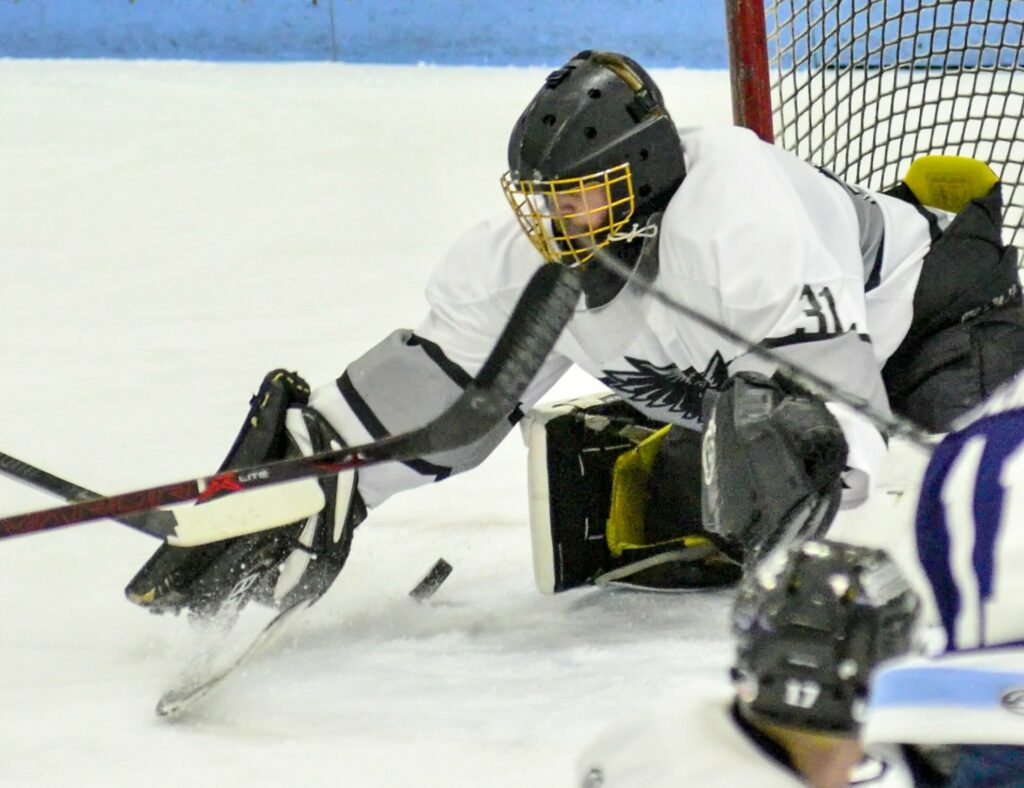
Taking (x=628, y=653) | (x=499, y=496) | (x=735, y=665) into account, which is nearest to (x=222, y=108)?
(x=499, y=496)

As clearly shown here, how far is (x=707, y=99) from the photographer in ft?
17.4

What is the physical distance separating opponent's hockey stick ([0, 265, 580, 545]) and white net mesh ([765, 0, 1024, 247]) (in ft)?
3.25

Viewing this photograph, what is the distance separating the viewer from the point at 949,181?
7.75 ft

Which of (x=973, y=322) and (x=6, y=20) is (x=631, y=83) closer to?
(x=973, y=322)

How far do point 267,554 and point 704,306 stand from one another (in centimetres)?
69

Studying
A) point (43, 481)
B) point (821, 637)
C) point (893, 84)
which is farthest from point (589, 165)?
point (821, 637)

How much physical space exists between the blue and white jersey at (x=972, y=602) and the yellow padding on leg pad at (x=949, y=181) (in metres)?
1.55

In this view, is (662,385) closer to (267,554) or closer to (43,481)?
(267,554)

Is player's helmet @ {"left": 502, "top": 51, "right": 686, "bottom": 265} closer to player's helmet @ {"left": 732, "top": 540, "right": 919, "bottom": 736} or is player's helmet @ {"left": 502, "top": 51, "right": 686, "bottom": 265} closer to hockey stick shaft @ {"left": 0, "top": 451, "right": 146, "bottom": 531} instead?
hockey stick shaft @ {"left": 0, "top": 451, "right": 146, "bottom": 531}

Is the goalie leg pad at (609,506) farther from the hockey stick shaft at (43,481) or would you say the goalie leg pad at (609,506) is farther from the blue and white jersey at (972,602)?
the blue and white jersey at (972,602)

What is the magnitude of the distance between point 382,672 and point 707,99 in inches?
143

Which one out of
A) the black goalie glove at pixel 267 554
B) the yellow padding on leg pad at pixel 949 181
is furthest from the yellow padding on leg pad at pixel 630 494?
the yellow padding on leg pad at pixel 949 181

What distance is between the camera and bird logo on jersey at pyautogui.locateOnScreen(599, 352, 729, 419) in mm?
2111

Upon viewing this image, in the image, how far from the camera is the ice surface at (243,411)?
1817 mm
